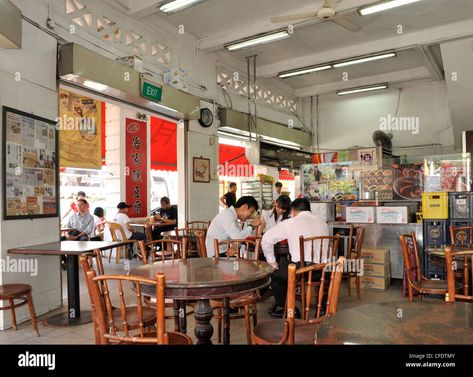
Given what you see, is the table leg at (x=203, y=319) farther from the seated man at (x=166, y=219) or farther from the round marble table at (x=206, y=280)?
the seated man at (x=166, y=219)

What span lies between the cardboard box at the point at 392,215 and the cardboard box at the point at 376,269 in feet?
2.32

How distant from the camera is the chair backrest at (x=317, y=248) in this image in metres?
4.12

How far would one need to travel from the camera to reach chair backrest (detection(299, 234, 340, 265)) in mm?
4117

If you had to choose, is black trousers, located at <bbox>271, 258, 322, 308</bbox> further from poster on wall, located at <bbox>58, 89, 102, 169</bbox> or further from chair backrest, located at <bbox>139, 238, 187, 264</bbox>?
poster on wall, located at <bbox>58, 89, 102, 169</bbox>

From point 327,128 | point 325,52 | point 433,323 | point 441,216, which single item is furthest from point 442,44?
point 433,323

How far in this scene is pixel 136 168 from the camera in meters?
10.1

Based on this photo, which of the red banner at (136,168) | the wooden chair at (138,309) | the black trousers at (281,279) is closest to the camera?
the wooden chair at (138,309)

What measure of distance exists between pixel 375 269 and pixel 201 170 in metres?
3.77

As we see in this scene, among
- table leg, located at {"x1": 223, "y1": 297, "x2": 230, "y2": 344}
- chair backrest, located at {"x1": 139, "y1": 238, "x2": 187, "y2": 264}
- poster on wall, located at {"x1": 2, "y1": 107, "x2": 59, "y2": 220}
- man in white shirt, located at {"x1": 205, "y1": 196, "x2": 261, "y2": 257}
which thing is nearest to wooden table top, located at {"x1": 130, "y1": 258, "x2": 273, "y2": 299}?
table leg, located at {"x1": 223, "y1": 297, "x2": 230, "y2": 344}

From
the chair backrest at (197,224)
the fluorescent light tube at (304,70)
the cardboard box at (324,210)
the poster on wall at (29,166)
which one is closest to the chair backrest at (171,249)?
the chair backrest at (197,224)

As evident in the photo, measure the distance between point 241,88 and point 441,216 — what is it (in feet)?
17.9

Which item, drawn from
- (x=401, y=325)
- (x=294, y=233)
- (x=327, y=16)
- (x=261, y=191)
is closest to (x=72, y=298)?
(x=294, y=233)

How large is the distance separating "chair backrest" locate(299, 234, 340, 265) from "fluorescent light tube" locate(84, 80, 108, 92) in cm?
338

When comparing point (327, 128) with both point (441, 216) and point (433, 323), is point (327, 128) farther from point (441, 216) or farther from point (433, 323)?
point (433, 323)
